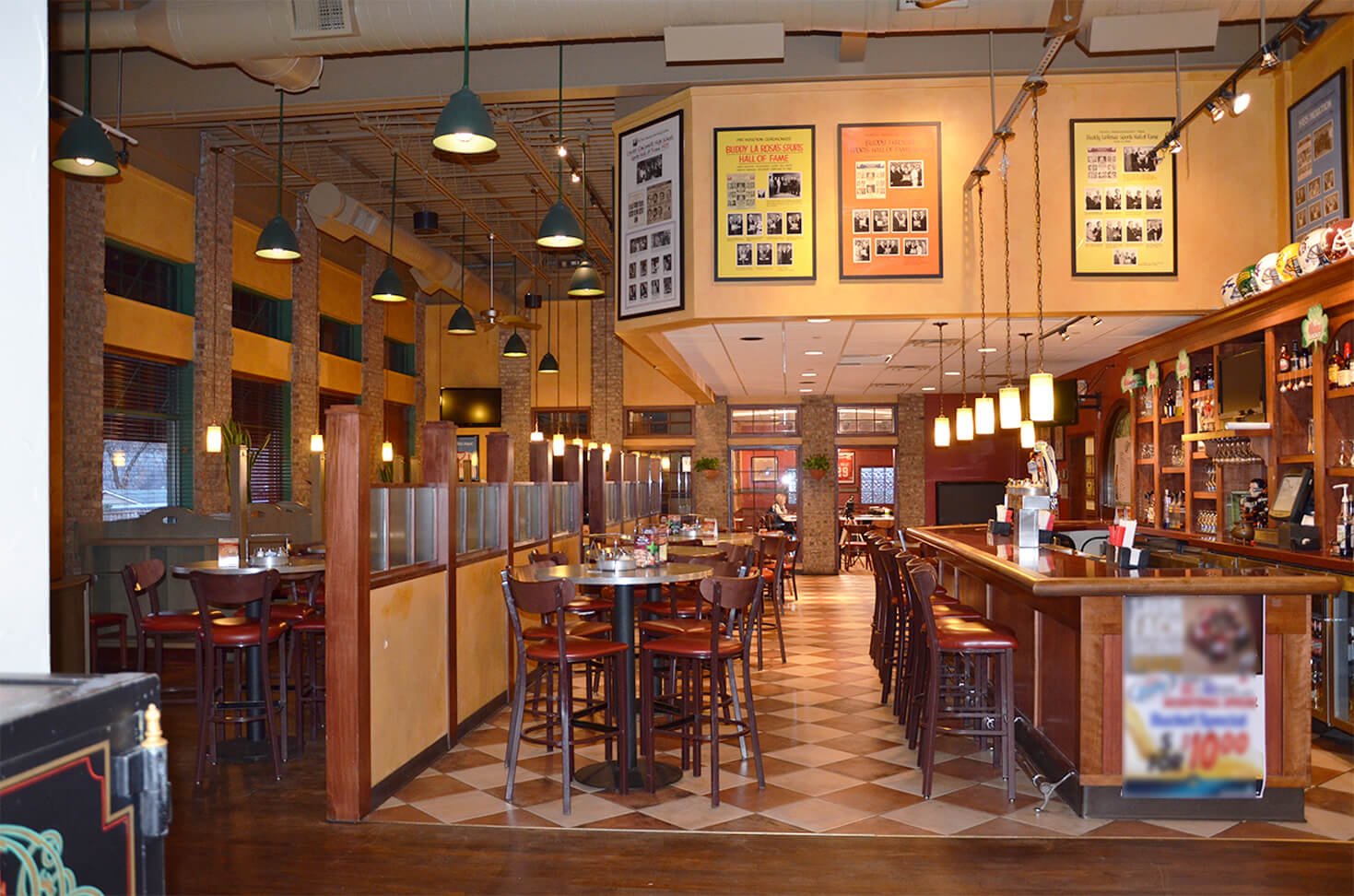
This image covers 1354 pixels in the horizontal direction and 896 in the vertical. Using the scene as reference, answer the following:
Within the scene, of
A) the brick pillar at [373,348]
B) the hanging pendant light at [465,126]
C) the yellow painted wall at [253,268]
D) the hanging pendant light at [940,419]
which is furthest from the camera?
the brick pillar at [373,348]

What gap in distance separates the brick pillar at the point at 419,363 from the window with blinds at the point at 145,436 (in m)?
6.25

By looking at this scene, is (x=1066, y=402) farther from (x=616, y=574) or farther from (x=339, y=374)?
(x=339, y=374)

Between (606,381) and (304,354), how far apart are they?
5.83 meters

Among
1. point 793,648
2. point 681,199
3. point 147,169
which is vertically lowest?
point 793,648

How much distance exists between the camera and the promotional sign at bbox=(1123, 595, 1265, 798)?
4141mm

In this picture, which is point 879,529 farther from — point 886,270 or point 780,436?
point 886,270

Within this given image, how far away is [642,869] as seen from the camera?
366 centimetres

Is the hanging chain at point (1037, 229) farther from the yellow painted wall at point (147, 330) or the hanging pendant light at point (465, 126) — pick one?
the yellow painted wall at point (147, 330)

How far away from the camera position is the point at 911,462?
15859 millimetres

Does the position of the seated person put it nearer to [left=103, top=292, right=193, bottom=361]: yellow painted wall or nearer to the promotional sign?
[left=103, top=292, right=193, bottom=361]: yellow painted wall

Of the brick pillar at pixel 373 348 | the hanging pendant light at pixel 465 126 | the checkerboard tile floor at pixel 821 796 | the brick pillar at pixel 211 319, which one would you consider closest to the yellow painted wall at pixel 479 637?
the checkerboard tile floor at pixel 821 796

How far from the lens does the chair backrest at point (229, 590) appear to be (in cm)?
484

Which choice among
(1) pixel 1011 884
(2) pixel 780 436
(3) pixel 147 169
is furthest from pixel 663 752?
(2) pixel 780 436

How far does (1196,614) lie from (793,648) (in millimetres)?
4713
